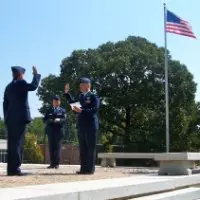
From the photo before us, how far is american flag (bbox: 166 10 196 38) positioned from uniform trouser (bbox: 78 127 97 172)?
40.0ft

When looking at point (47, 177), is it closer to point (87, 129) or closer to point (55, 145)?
point (87, 129)

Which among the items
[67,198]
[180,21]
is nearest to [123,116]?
[180,21]

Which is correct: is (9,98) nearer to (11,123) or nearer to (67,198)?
(11,123)

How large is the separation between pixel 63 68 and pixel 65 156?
27.6 feet

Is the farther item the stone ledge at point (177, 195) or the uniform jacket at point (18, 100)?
the uniform jacket at point (18, 100)

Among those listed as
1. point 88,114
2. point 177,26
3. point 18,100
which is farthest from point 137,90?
point 18,100

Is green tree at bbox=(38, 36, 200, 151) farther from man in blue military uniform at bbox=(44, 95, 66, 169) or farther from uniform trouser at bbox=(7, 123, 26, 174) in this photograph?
uniform trouser at bbox=(7, 123, 26, 174)

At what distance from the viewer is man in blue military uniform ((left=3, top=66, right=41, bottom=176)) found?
9.17 m

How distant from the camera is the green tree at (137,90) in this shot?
4019 cm

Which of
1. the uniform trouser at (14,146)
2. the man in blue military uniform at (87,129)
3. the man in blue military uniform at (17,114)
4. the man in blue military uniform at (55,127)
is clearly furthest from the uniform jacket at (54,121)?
the uniform trouser at (14,146)

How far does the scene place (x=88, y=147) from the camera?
10.2 meters

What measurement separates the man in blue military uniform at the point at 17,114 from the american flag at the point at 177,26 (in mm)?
13170

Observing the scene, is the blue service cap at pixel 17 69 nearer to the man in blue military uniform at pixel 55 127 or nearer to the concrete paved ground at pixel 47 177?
the concrete paved ground at pixel 47 177

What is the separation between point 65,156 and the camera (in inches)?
1548
